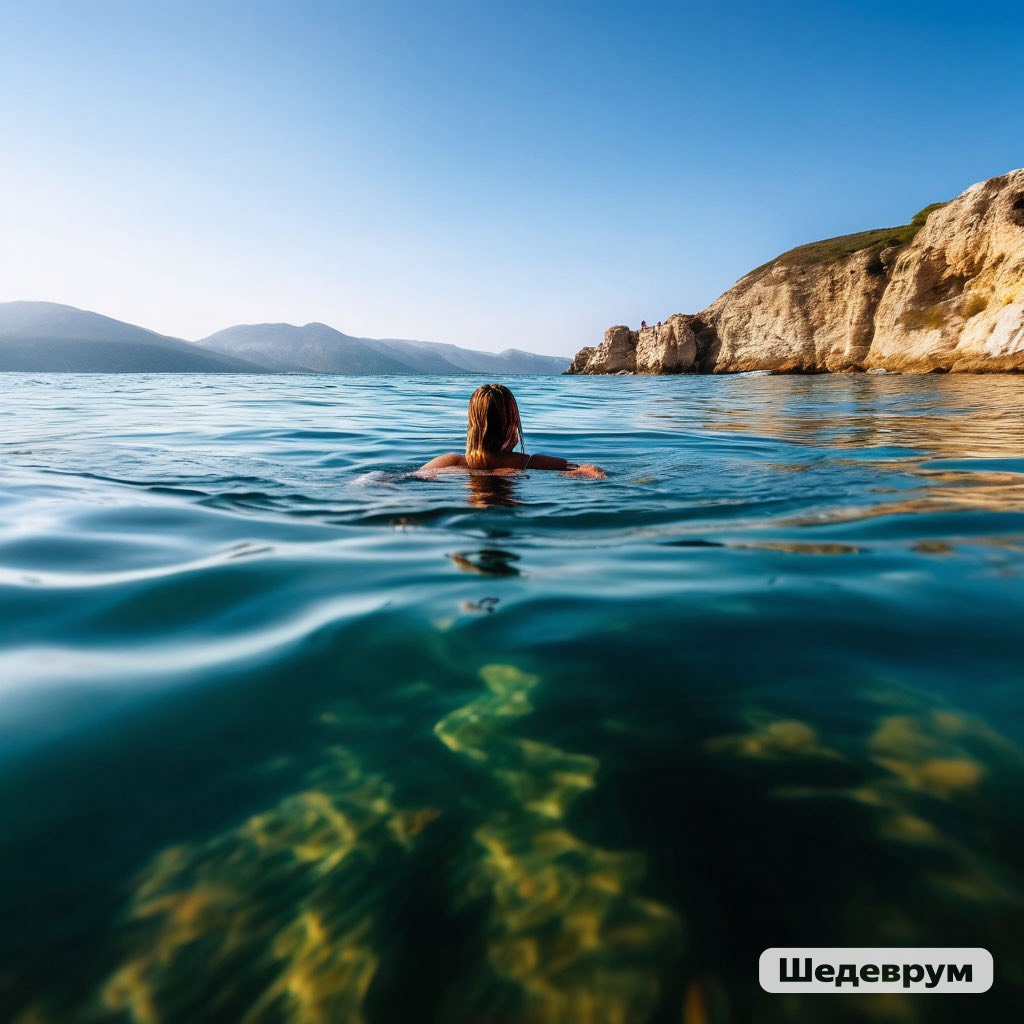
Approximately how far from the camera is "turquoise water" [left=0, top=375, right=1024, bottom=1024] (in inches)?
38.3

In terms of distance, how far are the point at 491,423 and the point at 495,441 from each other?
0.17 meters

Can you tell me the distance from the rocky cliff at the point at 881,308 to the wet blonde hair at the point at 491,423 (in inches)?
991

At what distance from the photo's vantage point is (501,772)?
139cm

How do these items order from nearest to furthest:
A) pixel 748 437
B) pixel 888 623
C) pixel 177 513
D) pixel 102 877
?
pixel 102 877 → pixel 888 623 → pixel 177 513 → pixel 748 437

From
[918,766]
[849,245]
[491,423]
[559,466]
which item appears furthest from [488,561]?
[849,245]

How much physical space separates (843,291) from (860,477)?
46.5 metres

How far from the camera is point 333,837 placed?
1226 mm

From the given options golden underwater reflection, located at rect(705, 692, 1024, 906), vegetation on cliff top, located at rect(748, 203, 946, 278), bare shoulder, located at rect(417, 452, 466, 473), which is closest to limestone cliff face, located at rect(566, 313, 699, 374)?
vegetation on cliff top, located at rect(748, 203, 946, 278)

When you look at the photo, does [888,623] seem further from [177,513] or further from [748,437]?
→ [748,437]

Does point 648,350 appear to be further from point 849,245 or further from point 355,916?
point 355,916

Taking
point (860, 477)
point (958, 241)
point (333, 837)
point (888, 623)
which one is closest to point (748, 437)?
point (860, 477)
